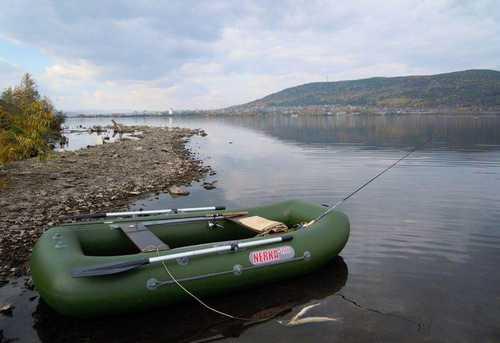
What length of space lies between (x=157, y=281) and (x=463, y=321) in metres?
6.08

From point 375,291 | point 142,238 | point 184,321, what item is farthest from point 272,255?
point 142,238

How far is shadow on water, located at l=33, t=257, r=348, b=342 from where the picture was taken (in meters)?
6.62

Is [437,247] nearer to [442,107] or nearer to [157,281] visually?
[157,281]

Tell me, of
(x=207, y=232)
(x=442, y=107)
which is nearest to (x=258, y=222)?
(x=207, y=232)

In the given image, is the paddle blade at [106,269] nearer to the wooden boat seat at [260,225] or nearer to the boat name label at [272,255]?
the boat name label at [272,255]

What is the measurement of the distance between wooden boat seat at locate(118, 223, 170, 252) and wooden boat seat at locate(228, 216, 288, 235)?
7.50ft

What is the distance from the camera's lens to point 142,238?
25.9ft

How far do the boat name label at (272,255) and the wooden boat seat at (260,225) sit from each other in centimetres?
94

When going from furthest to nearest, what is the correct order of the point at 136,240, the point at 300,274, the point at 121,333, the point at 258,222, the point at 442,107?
1. the point at 442,107
2. the point at 258,222
3. the point at 300,274
4. the point at 136,240
5. the point at 121,333

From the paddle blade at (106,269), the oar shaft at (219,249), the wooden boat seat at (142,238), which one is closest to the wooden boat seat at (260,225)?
the oar shaft at (219,249)

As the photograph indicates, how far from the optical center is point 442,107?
19888 cm

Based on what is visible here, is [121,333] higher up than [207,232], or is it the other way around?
[207,232]

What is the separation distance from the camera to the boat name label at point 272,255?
7645 millimetres

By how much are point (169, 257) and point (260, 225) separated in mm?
2950
